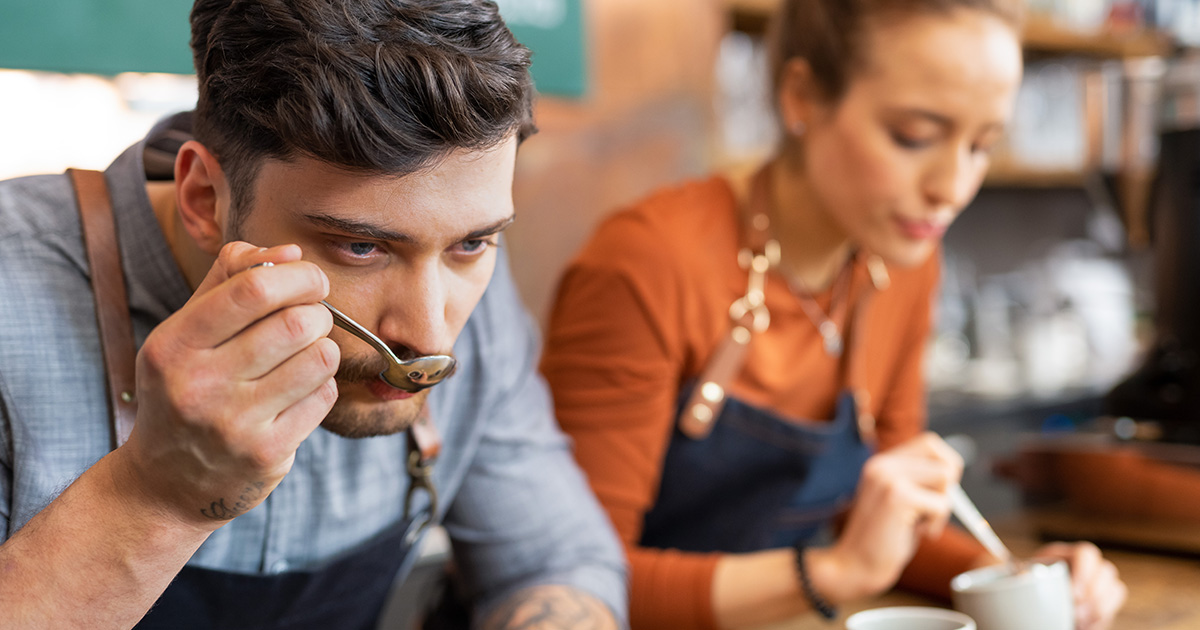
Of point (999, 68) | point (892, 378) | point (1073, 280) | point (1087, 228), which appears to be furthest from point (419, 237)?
point (1087, 228)

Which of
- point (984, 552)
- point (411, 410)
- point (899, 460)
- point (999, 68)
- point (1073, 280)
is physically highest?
point (999, 68)

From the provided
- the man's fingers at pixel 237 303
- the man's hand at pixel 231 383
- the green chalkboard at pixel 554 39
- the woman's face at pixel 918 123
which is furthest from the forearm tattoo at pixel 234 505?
the green chalkboard at pixel 554 39

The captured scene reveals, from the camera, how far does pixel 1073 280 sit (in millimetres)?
3213

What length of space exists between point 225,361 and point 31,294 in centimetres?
33

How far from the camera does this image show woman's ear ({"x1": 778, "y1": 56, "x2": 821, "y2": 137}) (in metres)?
1.39

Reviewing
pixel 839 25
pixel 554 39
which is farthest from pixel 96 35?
pixel 839 25

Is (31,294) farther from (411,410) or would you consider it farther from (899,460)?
(899,460)

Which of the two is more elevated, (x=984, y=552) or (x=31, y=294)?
(x=31, y=294)

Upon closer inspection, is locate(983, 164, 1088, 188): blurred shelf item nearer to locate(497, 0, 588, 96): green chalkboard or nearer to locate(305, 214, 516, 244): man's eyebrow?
locate(497, 0, 588, 96): green chalkboard

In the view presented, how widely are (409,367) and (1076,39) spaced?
108 inches

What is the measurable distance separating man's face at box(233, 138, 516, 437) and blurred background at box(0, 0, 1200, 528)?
2.12ft

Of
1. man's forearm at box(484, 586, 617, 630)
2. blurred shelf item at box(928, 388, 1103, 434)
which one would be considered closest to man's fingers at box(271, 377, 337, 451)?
man's forearm at box(484, 586, 617, 630)

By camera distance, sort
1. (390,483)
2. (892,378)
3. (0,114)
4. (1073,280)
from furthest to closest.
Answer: (1073,280), (892,378), (0,114), (390,483)

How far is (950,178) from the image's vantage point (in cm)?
126
